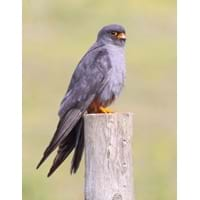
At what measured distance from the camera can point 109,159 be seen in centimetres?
322

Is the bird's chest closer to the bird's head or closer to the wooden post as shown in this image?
the bird's head

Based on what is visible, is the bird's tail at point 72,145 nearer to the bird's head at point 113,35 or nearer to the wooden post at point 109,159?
the wooden post at point 109,159

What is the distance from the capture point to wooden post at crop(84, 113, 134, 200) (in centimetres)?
321

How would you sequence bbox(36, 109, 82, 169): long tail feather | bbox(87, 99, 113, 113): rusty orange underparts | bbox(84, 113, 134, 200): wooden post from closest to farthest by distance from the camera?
bbox(84, 113, 134, 200): wooden post → bbox(36, 109, 82, 169): long tail feather → bbox(87, 99, 113, 113): rusty orange underparts

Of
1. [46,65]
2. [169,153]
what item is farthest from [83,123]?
[169,153]

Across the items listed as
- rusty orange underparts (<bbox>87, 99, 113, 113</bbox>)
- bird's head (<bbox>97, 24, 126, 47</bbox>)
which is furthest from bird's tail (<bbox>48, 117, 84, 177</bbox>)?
bird's head (<bbox>97, 24, 126, 47</bbox>)

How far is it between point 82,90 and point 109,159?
0.52m

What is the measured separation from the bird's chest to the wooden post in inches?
17.8

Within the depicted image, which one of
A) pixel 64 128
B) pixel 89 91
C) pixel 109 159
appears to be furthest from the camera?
pixel 89 91

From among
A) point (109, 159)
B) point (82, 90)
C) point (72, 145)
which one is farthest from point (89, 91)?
point (109, 159)

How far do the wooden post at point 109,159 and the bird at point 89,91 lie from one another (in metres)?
0.30

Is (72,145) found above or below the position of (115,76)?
below

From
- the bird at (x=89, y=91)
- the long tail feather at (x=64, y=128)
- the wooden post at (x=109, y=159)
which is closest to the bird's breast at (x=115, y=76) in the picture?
the bird at (x=89, y=91)

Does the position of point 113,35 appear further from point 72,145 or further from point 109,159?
point 109,159
